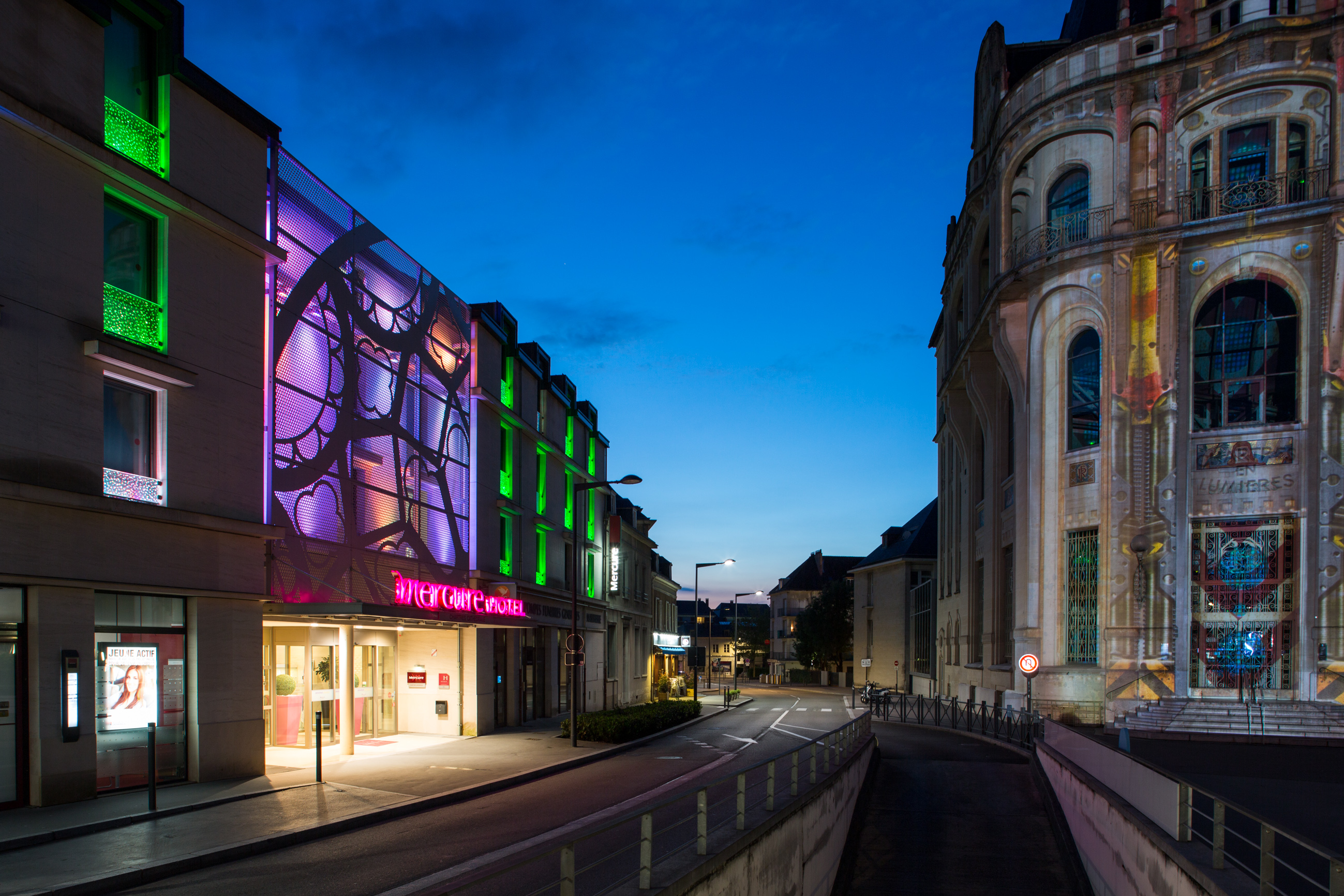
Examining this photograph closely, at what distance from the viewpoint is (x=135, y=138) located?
51.8ft

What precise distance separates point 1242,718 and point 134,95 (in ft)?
102

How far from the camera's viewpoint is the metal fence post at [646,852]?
26.2 ft

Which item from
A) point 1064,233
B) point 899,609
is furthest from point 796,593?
point 1064,233

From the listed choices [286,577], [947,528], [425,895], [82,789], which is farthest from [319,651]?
[947,528]

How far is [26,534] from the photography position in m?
13.3

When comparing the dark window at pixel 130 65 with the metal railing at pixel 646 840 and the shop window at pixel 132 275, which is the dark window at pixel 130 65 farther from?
the metal railing at pixel 646 840

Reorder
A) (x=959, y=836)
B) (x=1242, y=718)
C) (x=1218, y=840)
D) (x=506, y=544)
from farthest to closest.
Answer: (x=506, y=544) < (x=1242, y=718) < (x=959, y=836) < (x=1218, y=840)

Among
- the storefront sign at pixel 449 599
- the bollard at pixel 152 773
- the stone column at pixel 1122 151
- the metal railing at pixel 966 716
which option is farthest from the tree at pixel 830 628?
the bollard at pixel 152 773

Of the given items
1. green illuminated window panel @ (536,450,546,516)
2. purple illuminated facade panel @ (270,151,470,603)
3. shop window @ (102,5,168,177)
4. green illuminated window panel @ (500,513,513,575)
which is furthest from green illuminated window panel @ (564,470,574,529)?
shop window @ (102,5,168,177)

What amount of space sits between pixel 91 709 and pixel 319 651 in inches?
278

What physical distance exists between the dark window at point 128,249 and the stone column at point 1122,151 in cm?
2863

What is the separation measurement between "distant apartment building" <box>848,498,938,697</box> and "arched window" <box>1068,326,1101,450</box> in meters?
27.0

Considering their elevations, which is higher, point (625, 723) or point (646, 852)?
point (646, 852)

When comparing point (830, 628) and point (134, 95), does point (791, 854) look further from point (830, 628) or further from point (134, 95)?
point (830, 628)
